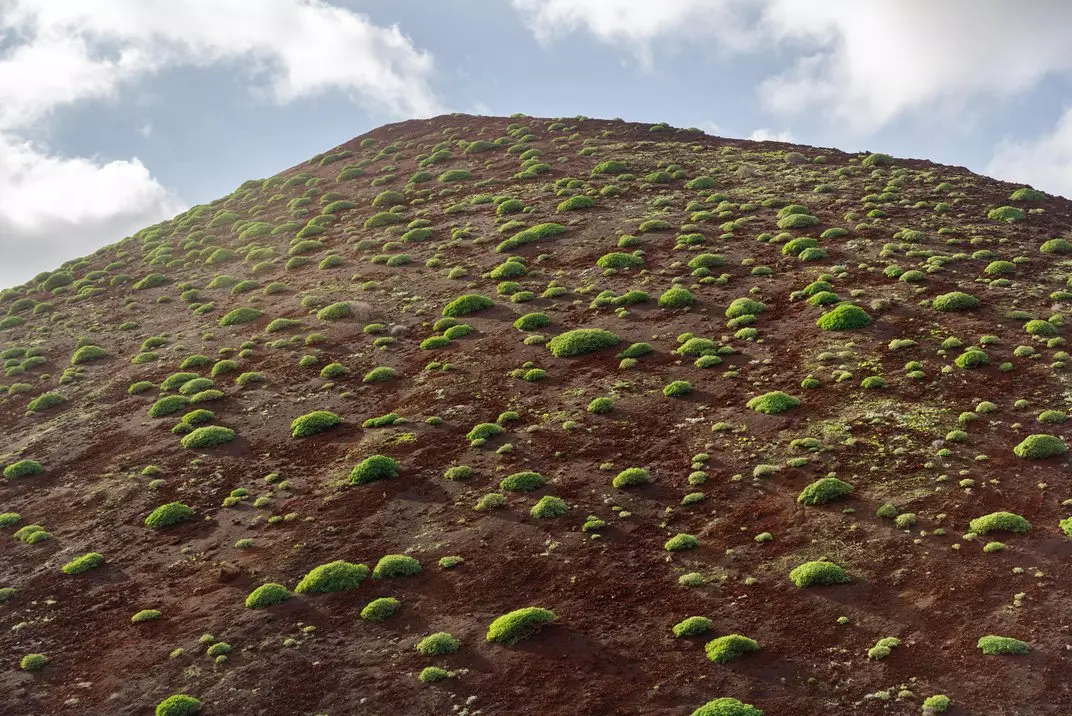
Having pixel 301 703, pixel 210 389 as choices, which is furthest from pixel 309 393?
pixel 301 703

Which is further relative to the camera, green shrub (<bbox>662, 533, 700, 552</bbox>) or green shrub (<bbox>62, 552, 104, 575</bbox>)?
green shrub (<bbox>62, 552, 104, 575</bbox>)

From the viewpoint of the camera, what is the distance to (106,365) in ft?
174

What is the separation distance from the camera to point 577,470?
105ft

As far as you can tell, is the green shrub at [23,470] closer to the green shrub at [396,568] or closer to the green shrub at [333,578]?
the green shrub at [333,578]

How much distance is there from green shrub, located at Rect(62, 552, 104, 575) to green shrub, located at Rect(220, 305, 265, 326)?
28351 millimetres

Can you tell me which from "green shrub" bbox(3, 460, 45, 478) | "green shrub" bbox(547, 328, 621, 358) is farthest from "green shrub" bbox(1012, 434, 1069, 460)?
"green shrub" bbox(3, 460, 45, 478)

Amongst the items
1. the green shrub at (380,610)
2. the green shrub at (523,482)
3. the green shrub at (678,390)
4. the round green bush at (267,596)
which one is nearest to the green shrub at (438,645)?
the green shrub at (380,610)

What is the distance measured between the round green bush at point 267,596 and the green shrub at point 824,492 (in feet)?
64.1

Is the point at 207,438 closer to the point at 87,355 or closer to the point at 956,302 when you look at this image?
the point at 87,355

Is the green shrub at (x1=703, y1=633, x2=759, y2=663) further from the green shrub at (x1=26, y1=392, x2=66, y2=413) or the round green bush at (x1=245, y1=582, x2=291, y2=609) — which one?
the green shrub at (x1=26, y1=392, x2=66, y2=413)

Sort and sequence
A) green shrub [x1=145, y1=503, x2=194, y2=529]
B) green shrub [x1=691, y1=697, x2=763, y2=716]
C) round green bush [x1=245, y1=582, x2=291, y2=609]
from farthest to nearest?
green shrub [x1=145, y1=503, x2=194, y2=529], round green bush [x1=245, y1=582, x2=291, y2=609], green shrub [x1=691, y1=697, x2=763, y2=716]

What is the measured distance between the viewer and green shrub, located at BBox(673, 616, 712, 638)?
22.2 metres

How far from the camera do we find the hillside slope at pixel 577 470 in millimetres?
21672

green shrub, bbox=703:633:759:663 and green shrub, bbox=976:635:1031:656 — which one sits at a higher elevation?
green shrub, bbox=703:633:759:663
